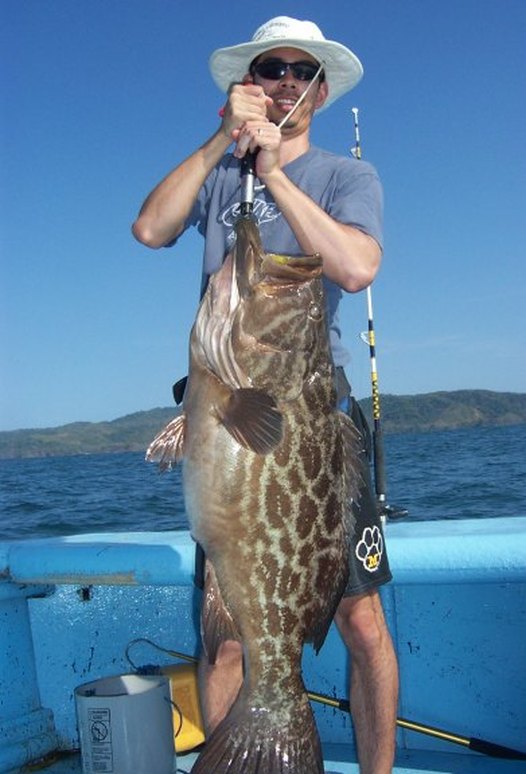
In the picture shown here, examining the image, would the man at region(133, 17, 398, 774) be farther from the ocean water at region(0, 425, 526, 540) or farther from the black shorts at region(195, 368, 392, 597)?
the ocean water at region(0, 425, 526, 540)

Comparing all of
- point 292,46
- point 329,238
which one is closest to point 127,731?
point 329,238

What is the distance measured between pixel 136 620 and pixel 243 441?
2.40m

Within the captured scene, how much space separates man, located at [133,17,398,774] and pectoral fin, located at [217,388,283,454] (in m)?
0.67

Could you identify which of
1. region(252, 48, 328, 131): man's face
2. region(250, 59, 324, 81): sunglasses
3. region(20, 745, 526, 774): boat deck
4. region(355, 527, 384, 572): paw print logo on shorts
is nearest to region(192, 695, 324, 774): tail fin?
region(355, 527, 384, 572): paw print logo on shorts

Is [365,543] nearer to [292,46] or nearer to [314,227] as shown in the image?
[314,227]

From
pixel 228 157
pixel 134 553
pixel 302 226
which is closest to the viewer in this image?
pixel 302 226

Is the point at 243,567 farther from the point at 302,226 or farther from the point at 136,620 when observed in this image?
the point at 136,620

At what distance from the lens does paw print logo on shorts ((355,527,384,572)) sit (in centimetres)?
355

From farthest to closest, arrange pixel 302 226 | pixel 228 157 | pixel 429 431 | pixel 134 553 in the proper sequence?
pixel 429 431, pixel 134 553, pixel 228 157, pixel 302 226

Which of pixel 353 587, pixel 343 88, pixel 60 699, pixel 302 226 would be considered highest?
pixel 343 88

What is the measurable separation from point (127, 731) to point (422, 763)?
4.85 ft

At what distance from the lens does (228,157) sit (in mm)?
3898

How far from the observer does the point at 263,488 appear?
2916 millimetres

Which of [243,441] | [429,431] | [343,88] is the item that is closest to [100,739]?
[243,441]
